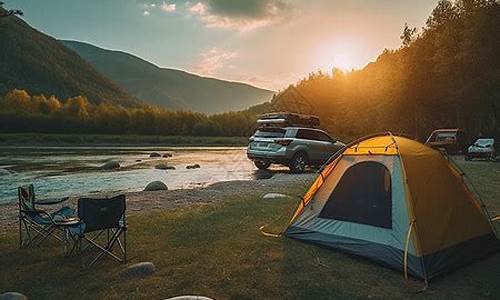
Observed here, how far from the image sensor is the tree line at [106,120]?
232 feet

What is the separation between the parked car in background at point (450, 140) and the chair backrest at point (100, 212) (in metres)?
23.9

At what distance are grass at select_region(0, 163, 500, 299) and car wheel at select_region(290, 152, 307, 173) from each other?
9.58 m

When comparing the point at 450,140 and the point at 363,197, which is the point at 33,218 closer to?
the point at 363,197

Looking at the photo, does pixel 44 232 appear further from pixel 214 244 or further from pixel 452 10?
pixel 452 10

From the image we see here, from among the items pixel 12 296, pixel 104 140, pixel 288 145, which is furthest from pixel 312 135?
pixel 104 140

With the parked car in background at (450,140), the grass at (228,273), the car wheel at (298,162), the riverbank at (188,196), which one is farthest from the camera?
the parked car in background at (450,140)

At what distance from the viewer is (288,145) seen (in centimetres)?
1639

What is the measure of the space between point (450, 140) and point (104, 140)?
53960 mm

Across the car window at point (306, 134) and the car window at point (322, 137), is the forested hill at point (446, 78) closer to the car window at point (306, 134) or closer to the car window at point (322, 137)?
the car window at point (322, 137)

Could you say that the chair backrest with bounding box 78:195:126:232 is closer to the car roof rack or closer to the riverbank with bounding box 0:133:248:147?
the car roof rack

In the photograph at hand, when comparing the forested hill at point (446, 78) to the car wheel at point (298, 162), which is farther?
the forested hill at point (446, 78)

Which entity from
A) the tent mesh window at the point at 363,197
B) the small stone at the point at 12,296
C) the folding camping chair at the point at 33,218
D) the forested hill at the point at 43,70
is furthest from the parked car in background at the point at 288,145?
the forested hill at the point at 43,70

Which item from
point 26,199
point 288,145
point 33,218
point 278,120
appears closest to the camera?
point 33,218

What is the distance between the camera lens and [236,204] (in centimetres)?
975
